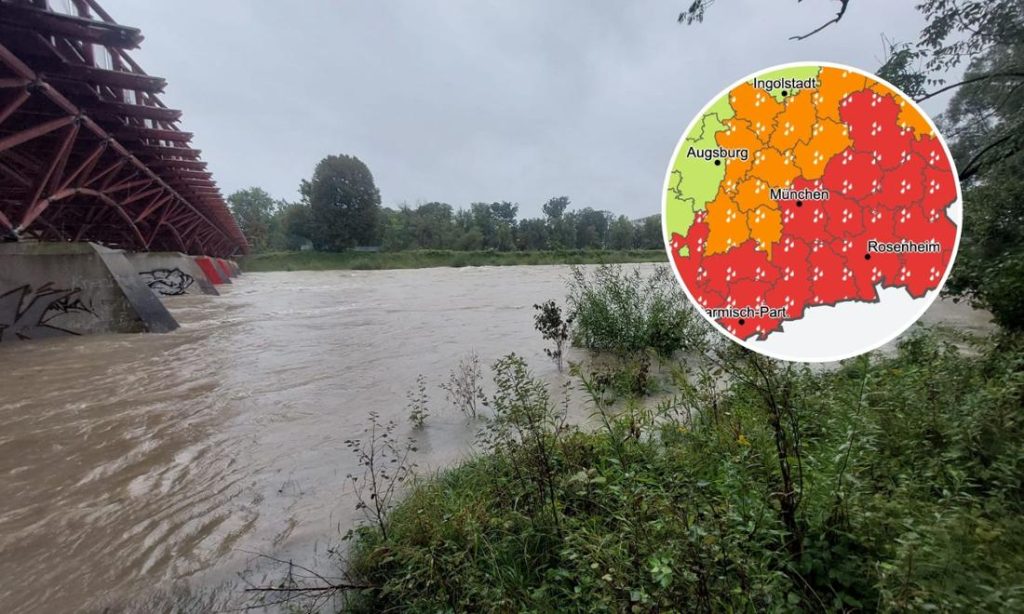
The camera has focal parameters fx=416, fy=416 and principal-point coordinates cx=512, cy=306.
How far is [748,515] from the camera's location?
1.87m

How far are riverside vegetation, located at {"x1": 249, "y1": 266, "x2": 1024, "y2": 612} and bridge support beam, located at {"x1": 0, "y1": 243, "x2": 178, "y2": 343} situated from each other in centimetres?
1059

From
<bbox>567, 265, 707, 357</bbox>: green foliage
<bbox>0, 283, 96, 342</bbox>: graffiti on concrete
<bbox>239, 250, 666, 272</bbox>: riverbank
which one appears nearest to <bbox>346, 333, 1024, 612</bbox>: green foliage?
<bbox>567, 265, 707, 357</bbox>: green foliage

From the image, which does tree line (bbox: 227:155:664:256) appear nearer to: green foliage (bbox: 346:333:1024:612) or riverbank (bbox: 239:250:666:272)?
riverbank (bbox: 239:250:666:272)

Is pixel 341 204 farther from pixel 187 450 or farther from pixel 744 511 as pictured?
pixel 744 511

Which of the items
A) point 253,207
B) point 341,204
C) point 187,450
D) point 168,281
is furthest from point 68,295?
point 253,207

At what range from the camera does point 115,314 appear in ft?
32.7

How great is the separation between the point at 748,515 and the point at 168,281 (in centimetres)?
2517

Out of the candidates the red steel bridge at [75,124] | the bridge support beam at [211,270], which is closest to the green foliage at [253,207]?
the bridge support beam at [211,270]

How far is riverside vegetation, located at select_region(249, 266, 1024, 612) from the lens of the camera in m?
1.55

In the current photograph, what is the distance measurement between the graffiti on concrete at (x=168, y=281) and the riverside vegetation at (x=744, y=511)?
72.7 feet

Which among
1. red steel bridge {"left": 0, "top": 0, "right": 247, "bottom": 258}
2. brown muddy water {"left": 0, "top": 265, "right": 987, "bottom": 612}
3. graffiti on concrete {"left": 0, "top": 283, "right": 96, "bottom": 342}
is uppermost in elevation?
red steel bridge {"left": 0, "top": 0, "right": 247, "bottom": 258}

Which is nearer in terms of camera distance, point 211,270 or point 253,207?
point 211,270

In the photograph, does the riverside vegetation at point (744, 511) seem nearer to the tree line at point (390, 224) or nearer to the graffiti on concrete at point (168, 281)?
the graffiti on concrete at point (168, 281)

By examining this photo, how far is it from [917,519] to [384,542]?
264cm
